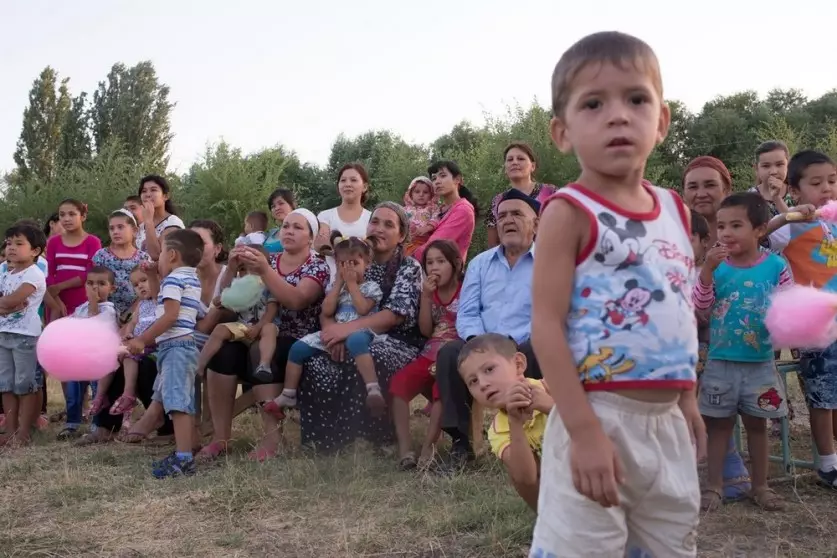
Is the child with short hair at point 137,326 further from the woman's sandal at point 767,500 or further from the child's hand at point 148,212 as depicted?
the woman's sandal at point 767,500

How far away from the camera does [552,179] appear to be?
63.8 ft

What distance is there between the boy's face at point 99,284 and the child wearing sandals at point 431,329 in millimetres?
2780

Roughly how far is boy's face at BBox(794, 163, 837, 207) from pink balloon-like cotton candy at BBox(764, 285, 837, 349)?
898 mm

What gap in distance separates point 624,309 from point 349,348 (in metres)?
3.48

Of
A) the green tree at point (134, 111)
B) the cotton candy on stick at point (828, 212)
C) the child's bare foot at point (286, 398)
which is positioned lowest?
the child's bare foot at point (286, 398)

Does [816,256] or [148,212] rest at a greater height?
[148,212]

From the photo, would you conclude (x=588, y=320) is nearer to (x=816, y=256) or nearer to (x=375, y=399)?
(x=816, y=256)

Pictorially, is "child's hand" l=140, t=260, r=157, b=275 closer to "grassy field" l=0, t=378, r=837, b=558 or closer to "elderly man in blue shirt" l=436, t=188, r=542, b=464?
"grassy field" l=0, t=378, r=837, b=558

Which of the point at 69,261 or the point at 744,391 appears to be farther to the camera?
the point at 69,261

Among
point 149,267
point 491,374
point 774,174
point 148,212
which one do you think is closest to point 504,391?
point 491,374

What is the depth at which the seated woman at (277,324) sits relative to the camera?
523 cm

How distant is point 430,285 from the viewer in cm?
511

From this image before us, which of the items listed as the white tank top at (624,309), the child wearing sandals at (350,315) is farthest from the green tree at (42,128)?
the white tank top at (624,309)

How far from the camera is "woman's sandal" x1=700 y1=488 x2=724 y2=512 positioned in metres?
3.79
